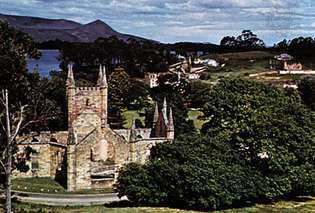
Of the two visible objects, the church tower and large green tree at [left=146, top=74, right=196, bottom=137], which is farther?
large green tree at [left=146, top=74, right=196, bottom=137]

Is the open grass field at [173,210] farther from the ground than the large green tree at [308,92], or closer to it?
closer to it

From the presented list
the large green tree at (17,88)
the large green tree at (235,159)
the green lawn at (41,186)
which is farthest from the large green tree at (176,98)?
the large green tree at (17,88)

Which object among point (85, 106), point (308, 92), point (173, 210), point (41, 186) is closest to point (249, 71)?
point (308, 92)

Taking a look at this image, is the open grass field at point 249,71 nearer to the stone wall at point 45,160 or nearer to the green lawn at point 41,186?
the stone wall at point 45,160

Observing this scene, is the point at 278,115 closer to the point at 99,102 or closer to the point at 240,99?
the point at 240,99

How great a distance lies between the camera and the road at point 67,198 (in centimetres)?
4975

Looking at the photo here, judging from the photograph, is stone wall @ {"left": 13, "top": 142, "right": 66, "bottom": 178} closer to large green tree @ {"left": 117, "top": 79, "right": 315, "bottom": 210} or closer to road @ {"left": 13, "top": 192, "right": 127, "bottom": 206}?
road @ {"left": 13, "top": 192, "right": 127, "bottom": 206}

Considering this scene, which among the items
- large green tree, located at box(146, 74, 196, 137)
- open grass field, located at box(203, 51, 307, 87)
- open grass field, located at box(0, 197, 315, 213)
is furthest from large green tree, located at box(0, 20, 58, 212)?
open grass field, located at box(203, 51, 307, 87)

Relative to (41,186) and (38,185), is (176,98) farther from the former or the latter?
(41,186)

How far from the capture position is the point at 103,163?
59562 millimetres

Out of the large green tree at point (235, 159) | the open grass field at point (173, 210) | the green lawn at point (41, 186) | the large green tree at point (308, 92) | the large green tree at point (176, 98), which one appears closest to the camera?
the open grass field at point (173, 210)

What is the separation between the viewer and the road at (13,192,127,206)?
4975 centimetres

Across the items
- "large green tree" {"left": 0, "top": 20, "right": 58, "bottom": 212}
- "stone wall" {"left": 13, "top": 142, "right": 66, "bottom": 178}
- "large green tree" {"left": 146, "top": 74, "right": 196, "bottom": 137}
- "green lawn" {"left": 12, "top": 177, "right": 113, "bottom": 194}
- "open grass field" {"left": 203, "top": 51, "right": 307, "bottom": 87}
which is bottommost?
"green lawn" {"left": 12, "top": 177, "right": 113, "bottom": 194}

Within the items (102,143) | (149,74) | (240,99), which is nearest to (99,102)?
(102,143)
